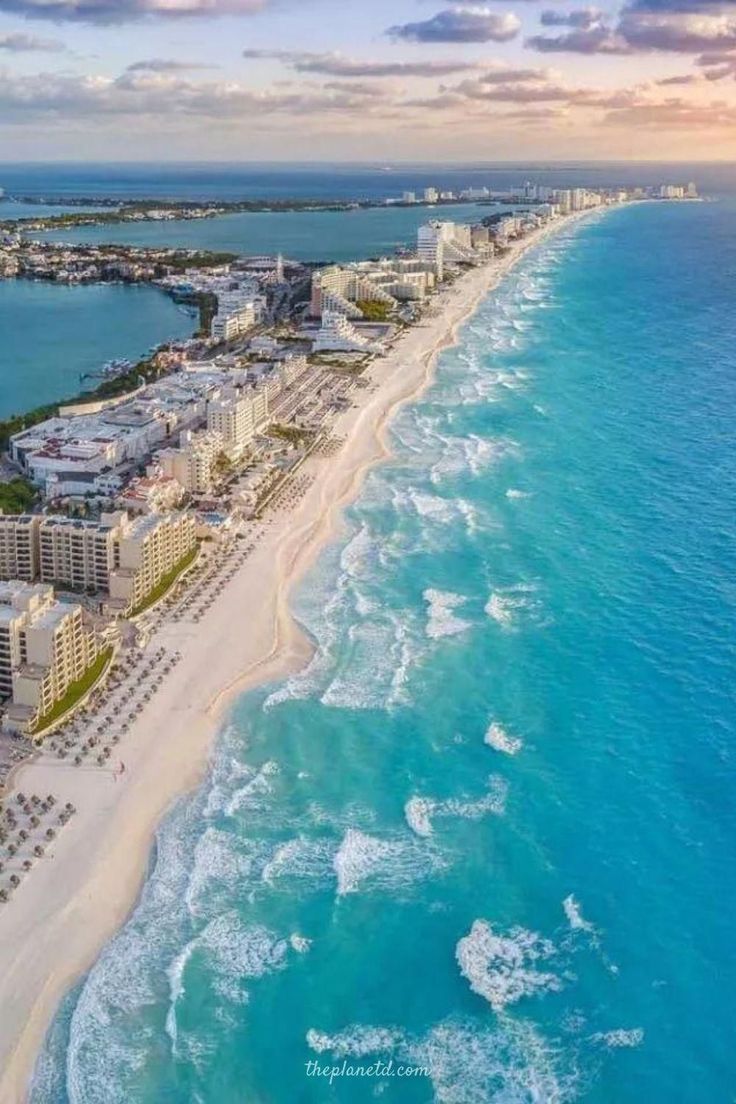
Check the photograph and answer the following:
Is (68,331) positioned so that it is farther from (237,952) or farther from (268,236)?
(268,236)

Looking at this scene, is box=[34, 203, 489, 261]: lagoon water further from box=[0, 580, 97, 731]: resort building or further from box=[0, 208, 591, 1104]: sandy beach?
box=[0, 580, 97, 731]: resort building

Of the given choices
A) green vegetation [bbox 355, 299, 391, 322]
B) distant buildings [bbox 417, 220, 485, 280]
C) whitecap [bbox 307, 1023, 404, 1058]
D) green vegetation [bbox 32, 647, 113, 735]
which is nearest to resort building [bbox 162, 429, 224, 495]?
green vegetation [bbox 32, 647, 113, 735]

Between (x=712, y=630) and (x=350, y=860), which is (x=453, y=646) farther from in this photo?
(x=350, y=860)

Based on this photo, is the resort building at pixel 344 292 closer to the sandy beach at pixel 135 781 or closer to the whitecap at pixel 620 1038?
the sandy beach at pixel 135 781

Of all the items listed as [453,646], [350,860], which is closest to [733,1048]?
[350,860]

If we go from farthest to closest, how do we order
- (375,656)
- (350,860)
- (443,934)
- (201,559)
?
(201,559), (375,656), (350,860), (443,934)

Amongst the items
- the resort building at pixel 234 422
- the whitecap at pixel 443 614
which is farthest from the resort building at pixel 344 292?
the whitecap at pixel 443 614

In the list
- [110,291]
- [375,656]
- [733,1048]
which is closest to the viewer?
[733,1048]

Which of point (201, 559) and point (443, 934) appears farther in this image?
point (201, 559)
